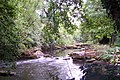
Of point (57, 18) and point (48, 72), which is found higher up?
point (57, 18)

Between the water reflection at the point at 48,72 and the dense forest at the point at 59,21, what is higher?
the dense forest at the point at 59,21

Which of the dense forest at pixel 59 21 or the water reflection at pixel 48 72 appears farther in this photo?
the water reflection at pixel 48 72

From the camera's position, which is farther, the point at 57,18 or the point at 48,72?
the point at 48,72

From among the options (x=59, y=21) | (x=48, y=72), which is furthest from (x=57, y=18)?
(x=48, y=72)

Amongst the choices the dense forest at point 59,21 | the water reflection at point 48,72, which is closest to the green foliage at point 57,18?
the dense forest at point 59,21

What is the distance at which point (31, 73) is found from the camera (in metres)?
14.5

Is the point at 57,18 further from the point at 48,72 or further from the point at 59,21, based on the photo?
the point at 48,72

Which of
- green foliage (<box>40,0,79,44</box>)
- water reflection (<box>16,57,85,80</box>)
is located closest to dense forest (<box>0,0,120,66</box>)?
green foliage (<box>40,0,79,44</box>)

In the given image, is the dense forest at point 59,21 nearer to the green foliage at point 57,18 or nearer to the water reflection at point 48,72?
the green foliage at point 57,18

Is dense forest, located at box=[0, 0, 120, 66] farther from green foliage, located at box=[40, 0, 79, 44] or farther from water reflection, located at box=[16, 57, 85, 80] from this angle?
water reflection, located at box=[16, 57, 85, 80]

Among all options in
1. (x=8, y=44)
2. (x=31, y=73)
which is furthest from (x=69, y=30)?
(x=31, y=73)

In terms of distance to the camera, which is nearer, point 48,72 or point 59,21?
point 59,21

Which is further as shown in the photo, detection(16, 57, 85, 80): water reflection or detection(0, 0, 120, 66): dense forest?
detection(16, 57, 85, 80): water reflection

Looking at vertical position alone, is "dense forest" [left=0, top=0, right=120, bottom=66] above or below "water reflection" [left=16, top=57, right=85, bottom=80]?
above
